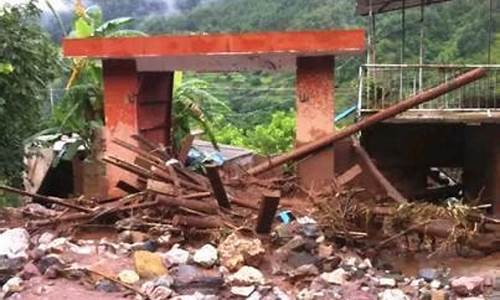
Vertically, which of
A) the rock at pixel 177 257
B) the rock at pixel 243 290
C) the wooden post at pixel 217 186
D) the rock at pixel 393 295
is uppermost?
the wooden post at pixel 217 186

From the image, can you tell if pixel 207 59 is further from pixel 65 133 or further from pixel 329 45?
pixel 65 133

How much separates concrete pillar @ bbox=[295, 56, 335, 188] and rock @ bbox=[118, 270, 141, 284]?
3499mm

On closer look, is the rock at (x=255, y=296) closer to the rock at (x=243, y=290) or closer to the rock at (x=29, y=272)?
the rock at (x=243, y=290)

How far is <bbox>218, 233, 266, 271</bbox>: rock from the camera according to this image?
7070mm

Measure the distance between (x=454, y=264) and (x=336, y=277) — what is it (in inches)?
87.9

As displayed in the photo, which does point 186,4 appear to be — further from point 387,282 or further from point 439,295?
point 439,295

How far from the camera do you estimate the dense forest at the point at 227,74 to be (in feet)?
39.6

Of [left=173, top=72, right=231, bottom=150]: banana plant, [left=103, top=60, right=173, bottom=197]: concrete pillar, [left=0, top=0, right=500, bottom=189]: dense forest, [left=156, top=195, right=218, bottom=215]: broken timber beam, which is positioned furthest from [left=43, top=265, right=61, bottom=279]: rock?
[left=173, top=72, right=231, bottom=150]: banana plant

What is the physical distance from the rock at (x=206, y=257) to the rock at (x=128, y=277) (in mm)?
578

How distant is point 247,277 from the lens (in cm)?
689

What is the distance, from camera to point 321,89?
990 centimetres

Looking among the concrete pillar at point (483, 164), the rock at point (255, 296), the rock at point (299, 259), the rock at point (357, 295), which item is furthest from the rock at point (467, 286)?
the concrete pillar at point (483, 164)

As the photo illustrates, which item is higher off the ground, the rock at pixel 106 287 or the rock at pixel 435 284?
the rock at pixel 106 287

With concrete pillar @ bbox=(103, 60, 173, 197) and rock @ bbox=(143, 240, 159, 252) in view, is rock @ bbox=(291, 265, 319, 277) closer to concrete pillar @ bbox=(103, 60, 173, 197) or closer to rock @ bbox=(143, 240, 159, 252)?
rock @ bbox=(143, 240, 159, 252)
